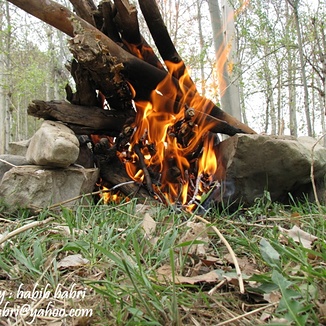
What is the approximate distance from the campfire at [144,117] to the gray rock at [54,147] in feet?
0.86

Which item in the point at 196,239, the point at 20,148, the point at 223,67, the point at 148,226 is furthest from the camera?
the point at 223,67

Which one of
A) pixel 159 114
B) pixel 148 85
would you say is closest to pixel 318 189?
pixel 159 114

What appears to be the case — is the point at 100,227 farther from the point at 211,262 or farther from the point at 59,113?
the point at 59,113

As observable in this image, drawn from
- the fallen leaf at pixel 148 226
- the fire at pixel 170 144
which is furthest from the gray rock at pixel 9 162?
the fallen leaf at pixel 148 226

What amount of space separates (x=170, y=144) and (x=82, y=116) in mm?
771

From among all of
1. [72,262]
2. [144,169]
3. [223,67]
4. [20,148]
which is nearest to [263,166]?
[144,169]

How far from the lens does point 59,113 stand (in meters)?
2.53

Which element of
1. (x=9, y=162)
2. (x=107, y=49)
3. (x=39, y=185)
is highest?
(x=107, y=49)

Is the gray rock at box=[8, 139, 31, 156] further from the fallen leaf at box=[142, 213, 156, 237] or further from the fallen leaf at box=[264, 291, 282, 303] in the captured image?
the fallen leaf at box=[264, 291, 282, 303]

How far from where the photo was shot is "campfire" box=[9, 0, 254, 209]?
263cm

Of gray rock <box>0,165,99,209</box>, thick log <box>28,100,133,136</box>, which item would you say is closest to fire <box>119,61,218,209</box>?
thick log <box>28,100,133,136</box>

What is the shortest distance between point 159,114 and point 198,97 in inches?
15.1

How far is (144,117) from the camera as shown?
2832 mm

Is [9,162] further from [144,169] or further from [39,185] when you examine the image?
[144,169]
